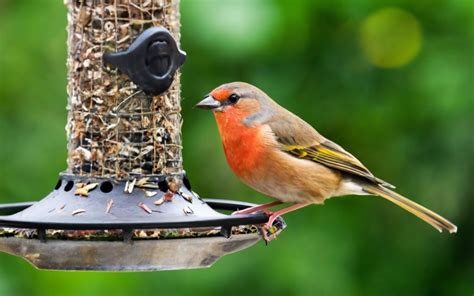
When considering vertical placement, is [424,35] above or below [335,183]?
above

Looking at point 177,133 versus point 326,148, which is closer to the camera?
point 177,133

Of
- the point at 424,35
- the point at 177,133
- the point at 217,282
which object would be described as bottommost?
the point at 217,282

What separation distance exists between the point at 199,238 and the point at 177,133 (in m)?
1.03

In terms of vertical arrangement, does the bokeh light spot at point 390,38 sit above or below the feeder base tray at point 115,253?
above

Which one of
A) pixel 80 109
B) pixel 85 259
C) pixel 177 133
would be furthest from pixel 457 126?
pixel 85 259

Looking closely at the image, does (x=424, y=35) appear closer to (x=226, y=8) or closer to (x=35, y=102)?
(x=226, y=8)

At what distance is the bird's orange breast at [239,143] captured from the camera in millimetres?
7180

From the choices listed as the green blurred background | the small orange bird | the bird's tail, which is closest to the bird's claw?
the small orange bird

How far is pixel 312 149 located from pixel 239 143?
29.7 inches

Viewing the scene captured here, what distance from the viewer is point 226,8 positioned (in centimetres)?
757

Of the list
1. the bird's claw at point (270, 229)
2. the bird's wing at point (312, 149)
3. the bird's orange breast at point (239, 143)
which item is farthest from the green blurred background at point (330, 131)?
the bird's claw at point (270, 229)

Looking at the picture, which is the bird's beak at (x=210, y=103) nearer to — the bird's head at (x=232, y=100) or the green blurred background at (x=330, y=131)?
the bird's head at (x=232, y=100)

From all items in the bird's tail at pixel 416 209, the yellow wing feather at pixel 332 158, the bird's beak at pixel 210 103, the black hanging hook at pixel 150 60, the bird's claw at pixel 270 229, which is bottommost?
the bird's tail at pixel 416 209

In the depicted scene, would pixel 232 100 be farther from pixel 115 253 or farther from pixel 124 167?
pixel 115 253
